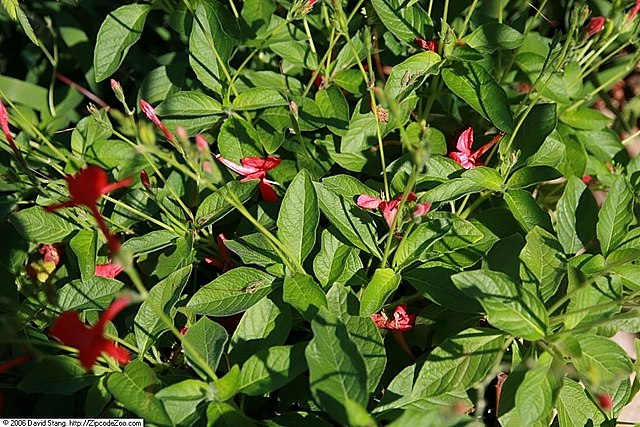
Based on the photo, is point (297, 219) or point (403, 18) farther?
point (403, 18)

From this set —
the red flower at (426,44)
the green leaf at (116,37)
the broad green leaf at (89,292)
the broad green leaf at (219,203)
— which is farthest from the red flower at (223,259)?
the red flower at (426,44)

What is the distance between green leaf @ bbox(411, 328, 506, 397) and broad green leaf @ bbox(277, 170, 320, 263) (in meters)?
0.26

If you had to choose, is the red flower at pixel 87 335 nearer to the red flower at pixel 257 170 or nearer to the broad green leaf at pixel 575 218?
the red flower at pixel 257 170

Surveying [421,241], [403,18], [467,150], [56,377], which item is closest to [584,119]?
[467,150]

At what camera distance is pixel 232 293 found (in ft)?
3.73

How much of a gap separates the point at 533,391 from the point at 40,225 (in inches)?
34.9

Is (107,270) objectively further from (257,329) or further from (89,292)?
(257,329)

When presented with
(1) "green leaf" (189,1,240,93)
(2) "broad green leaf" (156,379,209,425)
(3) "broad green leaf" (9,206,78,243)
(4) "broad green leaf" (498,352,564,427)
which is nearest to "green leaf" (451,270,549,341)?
(4) "broad green leaf" (498,352,564,427)

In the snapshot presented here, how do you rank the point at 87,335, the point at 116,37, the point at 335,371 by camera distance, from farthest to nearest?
1. the point at 116,37
2. the point at 335,371
3. the point at 87,335

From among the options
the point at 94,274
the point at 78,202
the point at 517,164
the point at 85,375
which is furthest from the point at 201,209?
the point at 517,164

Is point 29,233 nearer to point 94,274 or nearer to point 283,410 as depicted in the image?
point 94,274

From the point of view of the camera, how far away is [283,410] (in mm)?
1184

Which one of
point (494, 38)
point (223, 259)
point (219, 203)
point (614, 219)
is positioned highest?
point (494, 38)

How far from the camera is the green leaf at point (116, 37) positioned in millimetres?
1371
